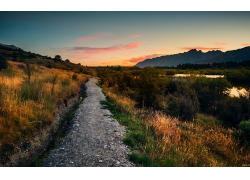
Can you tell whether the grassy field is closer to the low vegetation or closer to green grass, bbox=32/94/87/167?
the low vegetation

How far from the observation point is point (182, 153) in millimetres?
6141

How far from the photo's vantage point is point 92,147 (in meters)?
5.93

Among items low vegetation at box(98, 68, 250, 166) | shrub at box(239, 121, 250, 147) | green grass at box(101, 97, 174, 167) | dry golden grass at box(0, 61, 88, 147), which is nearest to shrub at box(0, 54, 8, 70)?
dry golden grass at box(0, 61, 88, 147)

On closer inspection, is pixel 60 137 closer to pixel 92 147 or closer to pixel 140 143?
pixel 92 147

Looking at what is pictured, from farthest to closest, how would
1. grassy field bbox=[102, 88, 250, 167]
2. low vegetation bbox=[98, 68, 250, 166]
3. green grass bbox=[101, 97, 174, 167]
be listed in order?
1. low vegetation bbox=[98, 68, 250, 166]
2. grassy field bbox=[102, 88, 250, 167]
3. green grass bbox=[101, 97, 174, 167]

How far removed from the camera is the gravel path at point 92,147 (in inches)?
199

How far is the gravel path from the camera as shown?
16.6 feet

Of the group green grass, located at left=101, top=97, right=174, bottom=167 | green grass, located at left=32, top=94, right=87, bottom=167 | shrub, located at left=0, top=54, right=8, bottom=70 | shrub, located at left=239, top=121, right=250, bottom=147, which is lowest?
shrub, located at left=239, top=121, right=250, bottom=147

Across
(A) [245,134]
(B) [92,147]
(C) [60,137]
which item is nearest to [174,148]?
(B) [92,147]

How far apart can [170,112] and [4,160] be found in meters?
12.1

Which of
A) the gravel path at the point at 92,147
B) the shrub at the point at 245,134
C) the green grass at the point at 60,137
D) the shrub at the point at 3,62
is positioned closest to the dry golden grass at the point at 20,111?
the green grass at the point at 60,137

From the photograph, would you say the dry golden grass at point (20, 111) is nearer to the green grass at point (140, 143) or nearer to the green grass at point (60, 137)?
the green grass at point (60, 137)

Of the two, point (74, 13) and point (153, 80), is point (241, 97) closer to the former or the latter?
point (153, 80)

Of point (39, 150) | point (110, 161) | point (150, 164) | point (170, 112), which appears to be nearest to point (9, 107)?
point (39, 150)
